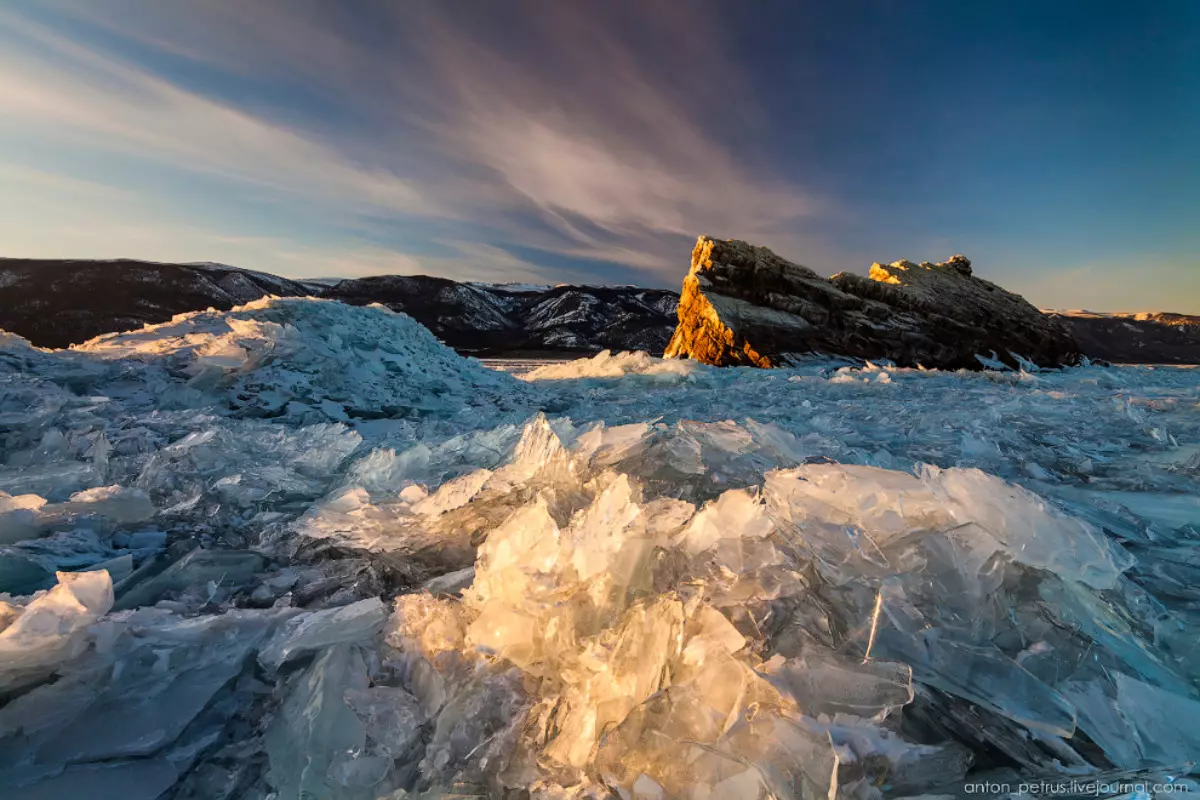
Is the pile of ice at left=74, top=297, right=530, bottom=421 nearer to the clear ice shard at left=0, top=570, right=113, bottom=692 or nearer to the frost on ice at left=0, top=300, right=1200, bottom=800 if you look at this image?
the frost on ice at left=0, top=300, right=1200, bottom=800

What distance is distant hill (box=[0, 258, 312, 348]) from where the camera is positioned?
38219 millimetres

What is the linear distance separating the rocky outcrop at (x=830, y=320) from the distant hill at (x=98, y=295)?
97.2 ft

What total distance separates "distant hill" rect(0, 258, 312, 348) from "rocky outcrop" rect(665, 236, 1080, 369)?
29.6 m

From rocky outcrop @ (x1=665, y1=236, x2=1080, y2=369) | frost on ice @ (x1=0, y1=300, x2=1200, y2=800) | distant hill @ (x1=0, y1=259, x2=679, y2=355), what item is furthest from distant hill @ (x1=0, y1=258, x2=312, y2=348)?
frost on ice @ (x1=0, y1=300, x2=1200, y2=800)

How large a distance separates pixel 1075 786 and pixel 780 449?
1.71 metres

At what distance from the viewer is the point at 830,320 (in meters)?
18.1

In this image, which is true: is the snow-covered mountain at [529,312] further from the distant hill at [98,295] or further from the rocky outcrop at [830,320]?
the rocky outcrop at [830,320]

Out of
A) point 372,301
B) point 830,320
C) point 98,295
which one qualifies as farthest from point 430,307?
point 830,320

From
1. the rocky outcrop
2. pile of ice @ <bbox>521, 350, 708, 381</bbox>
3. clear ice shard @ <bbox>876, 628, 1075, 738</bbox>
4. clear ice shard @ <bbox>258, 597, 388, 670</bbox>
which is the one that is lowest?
clear ice shard @ <bbox>258, 597, 388, 670</bbox>

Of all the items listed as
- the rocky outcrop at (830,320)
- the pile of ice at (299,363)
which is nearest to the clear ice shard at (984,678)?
the pile of ice at (299,363)

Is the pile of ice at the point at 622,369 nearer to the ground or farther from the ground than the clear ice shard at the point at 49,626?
farther from the ground

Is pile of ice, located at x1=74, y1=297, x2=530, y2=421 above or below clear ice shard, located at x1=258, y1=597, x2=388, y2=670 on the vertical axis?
above

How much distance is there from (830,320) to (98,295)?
63466 millimetres

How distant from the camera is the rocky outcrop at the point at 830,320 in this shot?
17078 mm
